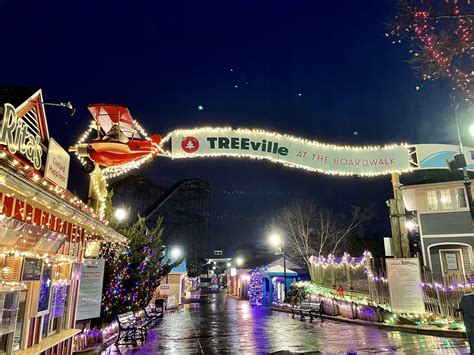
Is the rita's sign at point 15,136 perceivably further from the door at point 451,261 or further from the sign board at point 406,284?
the door at point 451,261

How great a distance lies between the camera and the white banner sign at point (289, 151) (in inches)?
433

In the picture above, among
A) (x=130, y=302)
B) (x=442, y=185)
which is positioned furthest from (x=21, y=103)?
(x=442, y=185)

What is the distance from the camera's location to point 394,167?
1311cm

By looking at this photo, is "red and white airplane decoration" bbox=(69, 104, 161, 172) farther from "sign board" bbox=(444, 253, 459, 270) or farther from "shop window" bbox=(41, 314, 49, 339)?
"sign board" bbox=(444, 253, 459, 270)

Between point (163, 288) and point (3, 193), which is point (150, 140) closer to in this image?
point (3, 193)

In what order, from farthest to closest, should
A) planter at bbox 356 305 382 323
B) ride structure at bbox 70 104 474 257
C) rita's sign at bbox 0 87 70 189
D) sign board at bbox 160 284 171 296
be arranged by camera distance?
sign board at bbox 160 284 171 296
planter at bbox 356 305 382 323
ride structure at bbox 70 104 474 257
rita's sign at bbox 0 87 70 189

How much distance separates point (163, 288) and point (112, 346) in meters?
17.2

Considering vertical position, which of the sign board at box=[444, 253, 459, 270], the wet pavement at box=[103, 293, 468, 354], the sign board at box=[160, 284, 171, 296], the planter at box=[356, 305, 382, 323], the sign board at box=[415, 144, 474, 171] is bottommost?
the wet pavement at box=[103, 293, 468, 354]

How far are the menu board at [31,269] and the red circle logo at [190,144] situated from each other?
5.26m

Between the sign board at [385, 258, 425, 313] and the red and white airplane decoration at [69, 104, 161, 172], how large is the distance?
10476 mm

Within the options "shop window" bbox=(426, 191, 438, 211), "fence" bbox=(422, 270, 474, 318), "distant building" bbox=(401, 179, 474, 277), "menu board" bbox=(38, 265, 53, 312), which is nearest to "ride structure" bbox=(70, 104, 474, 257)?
"fence" bbox=(422, 270, 474, 318)

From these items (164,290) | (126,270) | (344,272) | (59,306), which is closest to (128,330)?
(126,270)

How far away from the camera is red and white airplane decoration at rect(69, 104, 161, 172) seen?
27.5 ft

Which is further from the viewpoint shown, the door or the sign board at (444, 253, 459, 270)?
the sign board at (444, 253, 459, 270)
